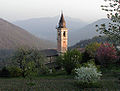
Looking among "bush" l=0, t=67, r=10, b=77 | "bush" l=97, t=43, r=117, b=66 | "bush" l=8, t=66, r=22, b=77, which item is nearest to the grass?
"bush" l=97, t=43, r=117, b=66

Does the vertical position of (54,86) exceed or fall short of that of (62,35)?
it falls short

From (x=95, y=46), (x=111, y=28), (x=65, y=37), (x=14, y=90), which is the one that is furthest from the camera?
(x=65, y=37)

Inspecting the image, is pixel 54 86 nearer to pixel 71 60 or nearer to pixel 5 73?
pixel 71 60

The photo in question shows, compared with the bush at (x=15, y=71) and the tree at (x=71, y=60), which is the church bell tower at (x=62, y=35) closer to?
the bush at (x=15, y=71)

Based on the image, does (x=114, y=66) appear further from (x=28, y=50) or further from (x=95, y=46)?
(x=28, y=50)

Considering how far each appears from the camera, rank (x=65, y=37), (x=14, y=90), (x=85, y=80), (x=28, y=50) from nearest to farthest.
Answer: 1. (x=14, y=90)
2. (x=85, y=80)
3. (x=28, y=50)
4. (x=65, y=37)

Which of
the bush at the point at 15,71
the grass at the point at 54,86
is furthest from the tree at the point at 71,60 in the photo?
the grass at the point at 54,86

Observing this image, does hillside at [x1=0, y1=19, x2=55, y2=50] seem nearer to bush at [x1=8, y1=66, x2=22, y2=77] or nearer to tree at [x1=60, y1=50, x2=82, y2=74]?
bush at [x1=8, y1=66, x2=22, y2=77]

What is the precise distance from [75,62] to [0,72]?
50.8 ft

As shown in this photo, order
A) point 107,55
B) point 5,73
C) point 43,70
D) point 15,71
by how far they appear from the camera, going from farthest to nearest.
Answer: point 43,70 → point 5,73 → point 15,71 → point 107,55

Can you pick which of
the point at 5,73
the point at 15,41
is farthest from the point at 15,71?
the point at 15,41

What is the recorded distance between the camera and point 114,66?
38.9 meters

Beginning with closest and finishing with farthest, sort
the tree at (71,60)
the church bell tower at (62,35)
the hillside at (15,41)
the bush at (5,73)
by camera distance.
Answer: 1. the tree at (71,60)
2. the bush at (5,73)
3. the church bell tower at (62,35)
4. the hillside at (15,41)

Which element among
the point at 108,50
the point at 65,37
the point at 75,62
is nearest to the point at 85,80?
the point at 75,62
